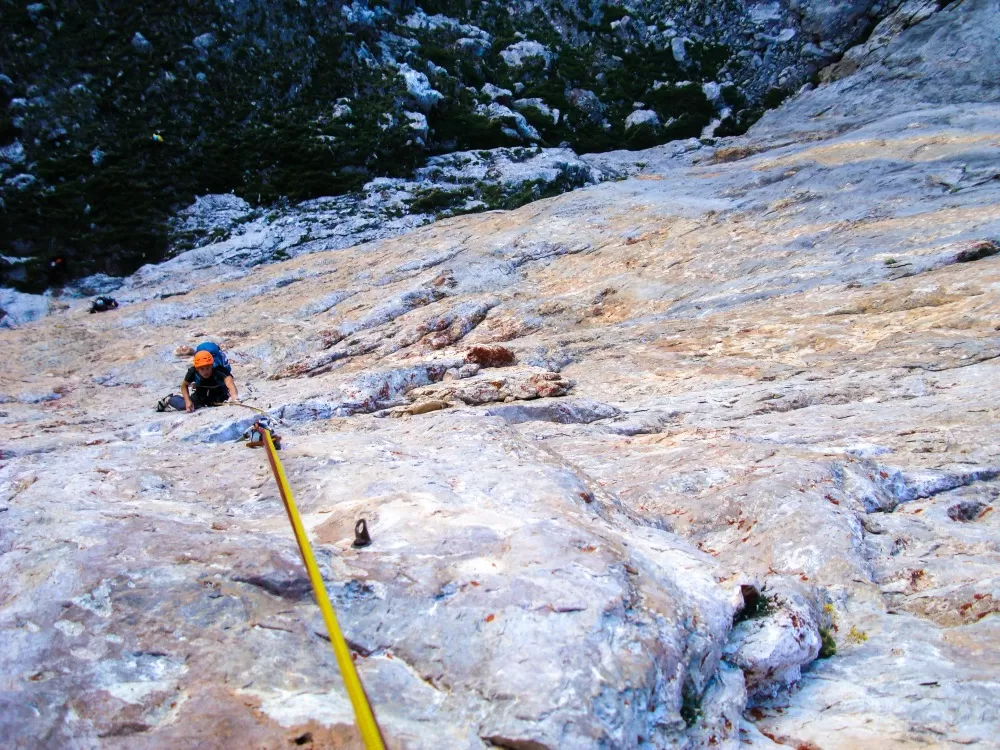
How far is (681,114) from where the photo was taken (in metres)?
40.3

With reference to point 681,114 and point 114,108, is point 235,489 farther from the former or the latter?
point 681,114

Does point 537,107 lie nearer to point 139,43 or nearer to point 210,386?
point 139,43

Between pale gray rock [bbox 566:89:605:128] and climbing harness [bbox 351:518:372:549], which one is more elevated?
pale gray rock [bbox 566:89:605:128]

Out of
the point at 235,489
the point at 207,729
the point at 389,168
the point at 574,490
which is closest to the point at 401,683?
the point at 207,729

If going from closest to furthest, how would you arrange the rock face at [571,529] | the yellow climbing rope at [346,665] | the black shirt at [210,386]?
the yellow climbing rope at [346,665]
the rock face at [571,529]
the black shirt at [210,386]

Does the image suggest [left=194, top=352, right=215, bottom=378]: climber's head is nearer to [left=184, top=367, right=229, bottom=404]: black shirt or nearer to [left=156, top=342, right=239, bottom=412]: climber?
[left=156, top=342, right=239, bottom=412]: climber

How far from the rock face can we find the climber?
621 mm

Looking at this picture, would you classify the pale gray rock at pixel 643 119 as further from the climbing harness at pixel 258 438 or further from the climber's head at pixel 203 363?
the climbing harness at pixel 258 438

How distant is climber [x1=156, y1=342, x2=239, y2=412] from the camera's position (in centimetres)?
977

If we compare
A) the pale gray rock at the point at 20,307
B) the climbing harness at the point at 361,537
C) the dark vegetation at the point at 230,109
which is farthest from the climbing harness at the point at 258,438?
the dark vegetation at the point at 230,109

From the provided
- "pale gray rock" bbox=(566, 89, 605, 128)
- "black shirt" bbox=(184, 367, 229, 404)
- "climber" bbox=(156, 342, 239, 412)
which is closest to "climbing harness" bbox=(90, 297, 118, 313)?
"climber" bbox=(156, 342, 239, 412)

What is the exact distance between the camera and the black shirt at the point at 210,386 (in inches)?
396

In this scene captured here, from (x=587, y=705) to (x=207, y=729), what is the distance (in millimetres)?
1725

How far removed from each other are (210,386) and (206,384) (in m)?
0.07
